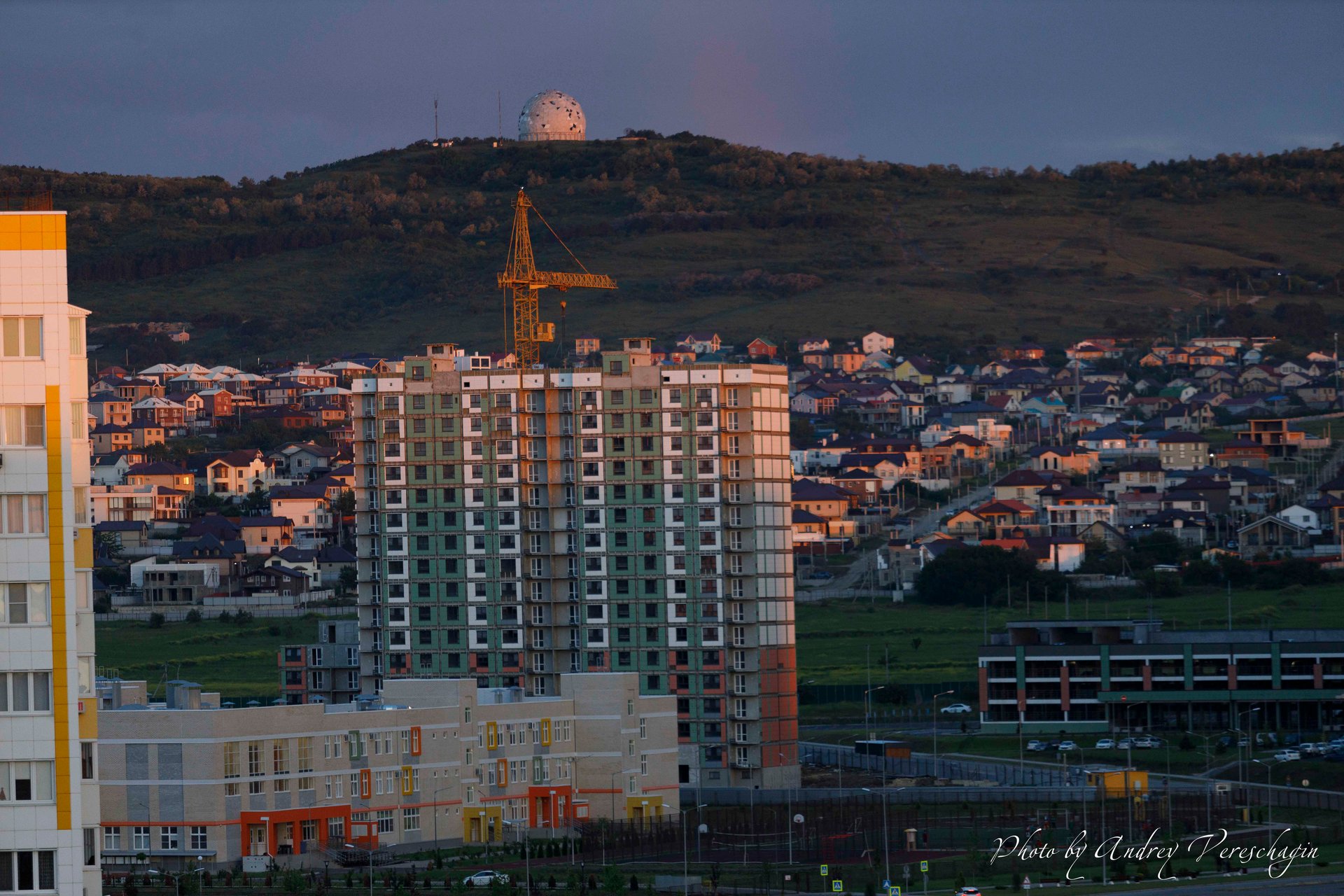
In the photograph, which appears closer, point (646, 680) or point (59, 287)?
point (59, 287)

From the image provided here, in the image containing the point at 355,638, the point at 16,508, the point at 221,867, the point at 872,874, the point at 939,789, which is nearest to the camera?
the point at 16,508

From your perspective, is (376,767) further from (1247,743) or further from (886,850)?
(1247,743)

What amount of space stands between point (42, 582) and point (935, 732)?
281 feet

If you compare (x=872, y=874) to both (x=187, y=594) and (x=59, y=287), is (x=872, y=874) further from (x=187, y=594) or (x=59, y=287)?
(x=187, y=594)

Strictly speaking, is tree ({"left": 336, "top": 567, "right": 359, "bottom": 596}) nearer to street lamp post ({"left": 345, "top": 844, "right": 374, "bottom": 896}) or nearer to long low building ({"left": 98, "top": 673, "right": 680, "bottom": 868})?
long low building ({"left": 98, "top": 673, "right": 680, "bottom": 868})

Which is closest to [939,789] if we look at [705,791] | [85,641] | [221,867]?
[705,791]

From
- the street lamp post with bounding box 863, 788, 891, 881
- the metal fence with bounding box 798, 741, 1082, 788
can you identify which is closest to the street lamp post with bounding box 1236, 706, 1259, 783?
the metal fence with bounding box 798, 741, 1082, 788

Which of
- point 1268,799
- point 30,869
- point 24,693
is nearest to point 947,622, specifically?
point 1268,799

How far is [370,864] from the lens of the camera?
89.3m

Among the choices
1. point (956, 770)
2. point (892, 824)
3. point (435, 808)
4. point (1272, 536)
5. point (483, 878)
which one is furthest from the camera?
point (1272, 536)

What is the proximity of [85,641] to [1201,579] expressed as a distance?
135840mm

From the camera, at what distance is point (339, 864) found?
92500 millimetres

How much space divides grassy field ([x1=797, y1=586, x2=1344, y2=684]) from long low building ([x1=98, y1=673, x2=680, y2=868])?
37637 millimetres

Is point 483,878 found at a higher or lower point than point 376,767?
lower
